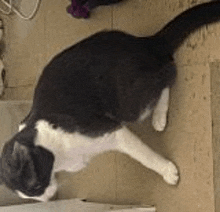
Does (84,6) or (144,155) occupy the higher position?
(84,6)

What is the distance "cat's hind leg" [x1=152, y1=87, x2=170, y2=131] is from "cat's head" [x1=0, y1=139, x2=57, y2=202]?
0.46 metres

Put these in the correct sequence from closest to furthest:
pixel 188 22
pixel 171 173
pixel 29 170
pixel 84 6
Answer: pixel 29 170 → pixel 188 22 → pixel 171 173 → pixel 84 6

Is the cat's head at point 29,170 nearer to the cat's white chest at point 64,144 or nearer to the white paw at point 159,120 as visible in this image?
the cat's white chest at point 64,144

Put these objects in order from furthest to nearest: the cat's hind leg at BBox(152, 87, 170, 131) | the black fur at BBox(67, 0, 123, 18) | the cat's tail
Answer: the black fur at BBox(67, 0, 123, 18)
the cat's hind leg at BBox(152, 87, 170, 131)
the cat's tail

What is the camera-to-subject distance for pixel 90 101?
1.10 metres

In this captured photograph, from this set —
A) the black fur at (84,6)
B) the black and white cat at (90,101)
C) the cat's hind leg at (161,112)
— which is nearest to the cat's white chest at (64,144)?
the black and white cat at (90,101)

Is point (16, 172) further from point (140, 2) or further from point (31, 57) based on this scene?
point (31, 57)

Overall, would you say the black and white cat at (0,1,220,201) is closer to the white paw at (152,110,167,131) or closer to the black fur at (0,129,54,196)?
the black fur at (0,129,54,196)

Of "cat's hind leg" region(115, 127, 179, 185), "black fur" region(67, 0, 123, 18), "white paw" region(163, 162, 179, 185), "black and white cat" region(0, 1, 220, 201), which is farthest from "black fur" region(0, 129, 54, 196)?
"black fur" region(67, 0, 123, 18)

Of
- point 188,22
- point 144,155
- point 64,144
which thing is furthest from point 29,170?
point 188,22

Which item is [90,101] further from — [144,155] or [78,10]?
[78,10]

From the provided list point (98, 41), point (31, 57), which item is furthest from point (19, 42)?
point (98, 41)

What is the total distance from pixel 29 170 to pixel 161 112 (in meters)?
0.54

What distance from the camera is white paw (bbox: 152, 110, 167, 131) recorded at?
1.37m
